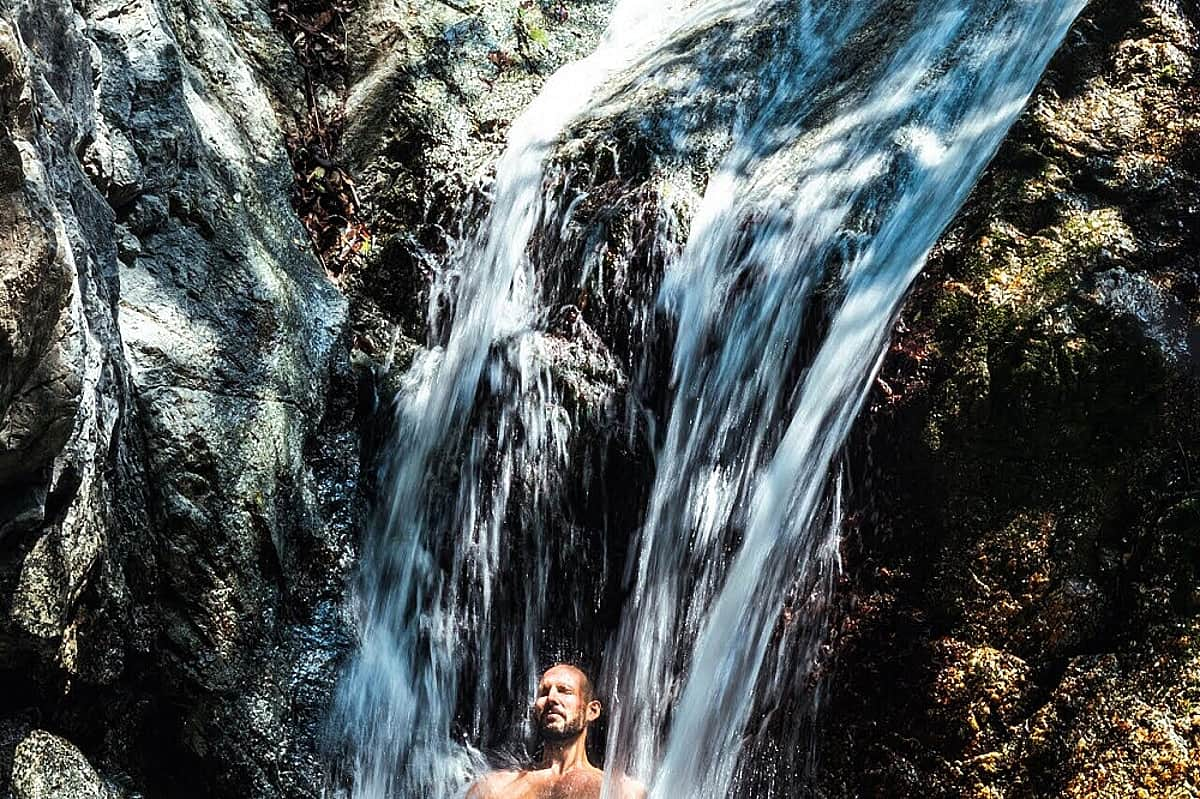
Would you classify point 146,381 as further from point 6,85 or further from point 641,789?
point 641,789

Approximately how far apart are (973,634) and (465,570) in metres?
2.03

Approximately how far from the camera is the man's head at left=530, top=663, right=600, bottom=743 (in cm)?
384

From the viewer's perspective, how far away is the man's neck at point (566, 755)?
3832 mm

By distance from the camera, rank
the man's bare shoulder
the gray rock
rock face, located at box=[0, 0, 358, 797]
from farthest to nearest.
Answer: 1. the man's bare shoulder
2. the gray rock
3. rock face, located at box=[0, 0, 358, 797]

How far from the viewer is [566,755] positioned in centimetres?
385

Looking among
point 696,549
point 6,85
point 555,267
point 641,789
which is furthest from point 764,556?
point 6,85

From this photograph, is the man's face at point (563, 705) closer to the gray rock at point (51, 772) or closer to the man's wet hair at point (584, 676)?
the man's wet hair at point (584, 676)

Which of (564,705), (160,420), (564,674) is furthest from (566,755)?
(160,420)

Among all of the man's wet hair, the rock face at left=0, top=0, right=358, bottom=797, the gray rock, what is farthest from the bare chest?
the gray rock

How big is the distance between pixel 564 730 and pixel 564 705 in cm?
9

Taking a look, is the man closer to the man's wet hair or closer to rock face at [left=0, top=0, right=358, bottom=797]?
the man's wet hair

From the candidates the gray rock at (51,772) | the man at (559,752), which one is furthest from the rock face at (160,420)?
the man at (559,752)

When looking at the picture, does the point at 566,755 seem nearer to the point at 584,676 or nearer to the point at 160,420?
the point at 584,676

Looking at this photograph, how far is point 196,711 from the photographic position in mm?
3584
